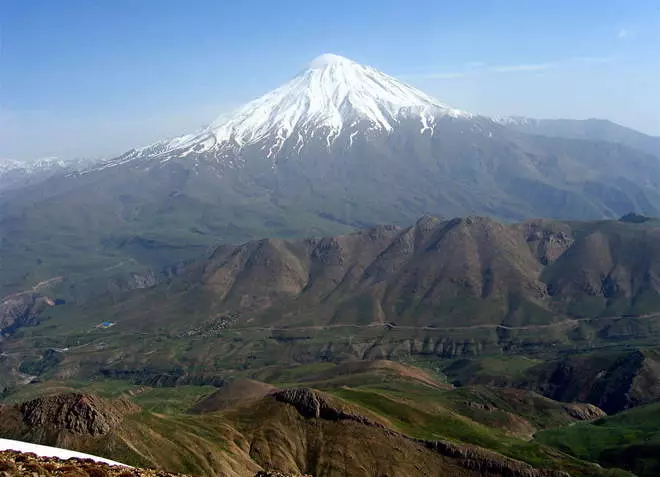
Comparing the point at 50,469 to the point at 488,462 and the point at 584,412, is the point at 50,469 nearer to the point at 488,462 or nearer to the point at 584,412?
the point at 488,462

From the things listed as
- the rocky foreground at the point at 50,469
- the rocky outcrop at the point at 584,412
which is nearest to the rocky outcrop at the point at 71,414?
the rocky foreground at the point at 50,469

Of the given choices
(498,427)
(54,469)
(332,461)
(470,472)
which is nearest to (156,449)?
(332,461)

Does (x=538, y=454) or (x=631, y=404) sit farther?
(x=631, y=404)

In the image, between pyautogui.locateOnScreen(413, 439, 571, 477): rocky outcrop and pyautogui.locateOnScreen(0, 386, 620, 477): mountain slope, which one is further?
pyautogui.locateOnScreen(413, 439, 571, 477): rocky outcrop

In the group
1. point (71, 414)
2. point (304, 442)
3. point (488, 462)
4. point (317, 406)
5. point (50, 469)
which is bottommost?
point (488, 462)

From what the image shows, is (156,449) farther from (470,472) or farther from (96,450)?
(470,472)

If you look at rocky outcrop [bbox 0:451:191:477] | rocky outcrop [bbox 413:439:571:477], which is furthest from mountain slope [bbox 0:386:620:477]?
rocky outcrop [bbox 0:451:191:477]

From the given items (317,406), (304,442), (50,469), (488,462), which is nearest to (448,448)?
(488,462)

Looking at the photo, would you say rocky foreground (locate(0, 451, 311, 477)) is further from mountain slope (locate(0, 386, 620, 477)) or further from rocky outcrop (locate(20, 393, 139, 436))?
rocky outcrop (locate(20, 393, 139, 436))
